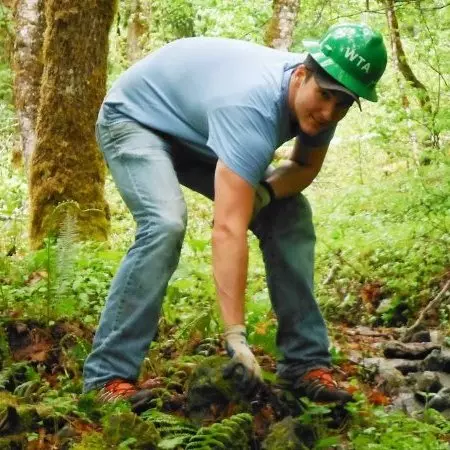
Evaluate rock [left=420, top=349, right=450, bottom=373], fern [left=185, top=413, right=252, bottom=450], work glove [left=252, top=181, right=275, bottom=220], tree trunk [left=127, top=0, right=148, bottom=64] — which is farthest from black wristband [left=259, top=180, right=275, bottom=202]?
tree trunk [left=127, top=0, right=148, bottom=64]

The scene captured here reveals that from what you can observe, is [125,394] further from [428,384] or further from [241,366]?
[428,384]

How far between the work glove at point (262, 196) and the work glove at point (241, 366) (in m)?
0.79

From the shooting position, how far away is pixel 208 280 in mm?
5309

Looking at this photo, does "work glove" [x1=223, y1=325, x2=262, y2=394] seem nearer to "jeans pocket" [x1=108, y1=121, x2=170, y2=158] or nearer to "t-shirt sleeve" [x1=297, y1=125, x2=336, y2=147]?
"jeans pocket" [x1=108, y1=121, x2=170, y2=158]

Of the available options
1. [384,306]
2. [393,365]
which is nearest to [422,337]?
[393,365]

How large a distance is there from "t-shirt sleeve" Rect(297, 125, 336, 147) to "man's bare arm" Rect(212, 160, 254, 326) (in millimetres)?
710

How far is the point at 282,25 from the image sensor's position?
1034 centimetres

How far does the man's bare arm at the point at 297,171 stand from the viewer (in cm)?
385

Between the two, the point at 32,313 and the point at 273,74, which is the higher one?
the point at 273,74

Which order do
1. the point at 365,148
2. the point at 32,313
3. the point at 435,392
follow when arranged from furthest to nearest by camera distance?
the point at 365,148
the point at 32,313
the point at 435,392

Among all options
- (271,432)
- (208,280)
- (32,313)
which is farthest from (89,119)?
(271,432)

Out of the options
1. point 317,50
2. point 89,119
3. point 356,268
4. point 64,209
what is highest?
point 317,50

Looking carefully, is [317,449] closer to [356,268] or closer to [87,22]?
[356,268]

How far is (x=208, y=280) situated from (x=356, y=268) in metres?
→ 2.15
